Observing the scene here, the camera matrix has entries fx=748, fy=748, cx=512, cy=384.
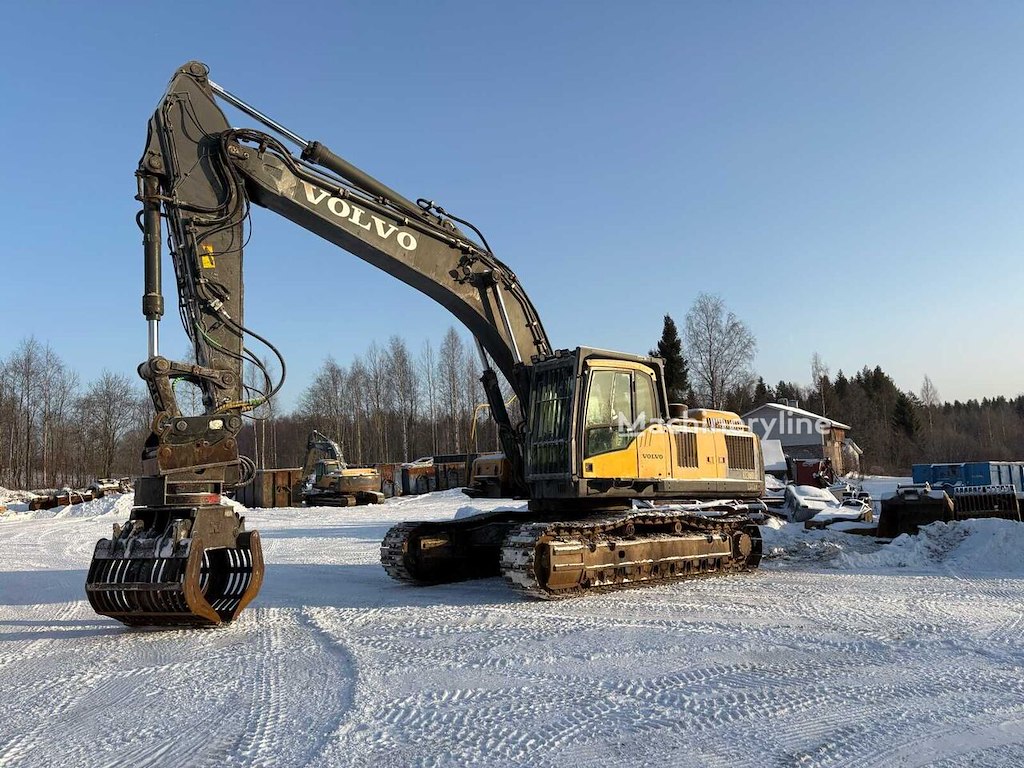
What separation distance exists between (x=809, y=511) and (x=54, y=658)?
48.0ft

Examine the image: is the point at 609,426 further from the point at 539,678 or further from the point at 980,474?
the point at 980,474

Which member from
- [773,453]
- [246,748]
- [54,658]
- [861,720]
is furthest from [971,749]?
[773,453]

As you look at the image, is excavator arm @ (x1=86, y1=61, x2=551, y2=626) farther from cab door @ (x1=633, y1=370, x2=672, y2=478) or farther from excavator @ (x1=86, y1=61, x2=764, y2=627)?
cab door @ (x1=633, y1=370, x2=672, y2=478)

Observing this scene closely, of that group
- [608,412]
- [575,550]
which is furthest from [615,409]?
[575,550]

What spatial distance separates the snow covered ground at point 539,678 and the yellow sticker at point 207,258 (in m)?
3.57

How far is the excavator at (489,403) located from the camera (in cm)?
685

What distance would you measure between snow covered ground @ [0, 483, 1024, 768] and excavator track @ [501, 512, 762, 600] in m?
0.31

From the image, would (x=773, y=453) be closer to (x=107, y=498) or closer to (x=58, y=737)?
(x=107, y=498)

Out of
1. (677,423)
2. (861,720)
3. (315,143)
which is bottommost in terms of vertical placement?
(861,720)

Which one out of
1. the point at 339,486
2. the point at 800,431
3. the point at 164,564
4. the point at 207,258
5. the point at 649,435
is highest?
the point at 207,258

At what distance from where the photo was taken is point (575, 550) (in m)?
8.30

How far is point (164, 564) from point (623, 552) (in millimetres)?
5002

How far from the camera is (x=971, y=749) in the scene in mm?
3816

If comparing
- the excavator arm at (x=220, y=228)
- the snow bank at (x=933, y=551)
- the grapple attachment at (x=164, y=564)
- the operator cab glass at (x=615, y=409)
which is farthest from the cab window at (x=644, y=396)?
the grapple attachment at (x=164, y=564)
